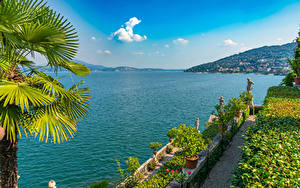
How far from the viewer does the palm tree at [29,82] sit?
3.82 meters

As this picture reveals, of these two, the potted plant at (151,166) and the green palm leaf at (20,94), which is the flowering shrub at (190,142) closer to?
the potted plant at (151,166)

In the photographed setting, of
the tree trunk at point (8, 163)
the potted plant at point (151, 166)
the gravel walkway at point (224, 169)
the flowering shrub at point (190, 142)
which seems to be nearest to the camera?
the tree trunk at point (8, 163)

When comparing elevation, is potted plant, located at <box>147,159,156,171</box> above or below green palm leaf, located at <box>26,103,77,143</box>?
below

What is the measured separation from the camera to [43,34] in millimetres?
4148

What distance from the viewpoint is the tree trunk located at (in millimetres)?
4391

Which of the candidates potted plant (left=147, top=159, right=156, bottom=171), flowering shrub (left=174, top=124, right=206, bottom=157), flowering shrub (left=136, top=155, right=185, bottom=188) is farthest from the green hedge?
potted plant (left=147, top=159, right=156, bottom=171)

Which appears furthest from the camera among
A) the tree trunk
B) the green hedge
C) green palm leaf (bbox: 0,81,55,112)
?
the tree trunk

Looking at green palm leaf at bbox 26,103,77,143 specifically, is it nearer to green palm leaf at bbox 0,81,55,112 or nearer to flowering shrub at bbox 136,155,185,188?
green palm leaf at bbox 0,81,55,112

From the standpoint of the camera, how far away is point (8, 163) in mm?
4484

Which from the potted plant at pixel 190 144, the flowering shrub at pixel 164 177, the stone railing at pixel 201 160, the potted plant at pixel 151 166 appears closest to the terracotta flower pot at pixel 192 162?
the potted plant at pixel 190 144

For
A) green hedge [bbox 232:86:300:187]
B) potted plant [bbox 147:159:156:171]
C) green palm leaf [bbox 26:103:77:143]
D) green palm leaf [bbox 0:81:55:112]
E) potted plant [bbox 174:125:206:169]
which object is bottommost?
potted plant [bbox 147:159:156:171]

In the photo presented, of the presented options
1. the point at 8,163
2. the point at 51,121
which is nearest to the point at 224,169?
the point at 51,121

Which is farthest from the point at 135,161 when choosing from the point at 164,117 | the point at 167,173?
the point at 164,117

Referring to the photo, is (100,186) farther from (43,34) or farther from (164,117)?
(164,117)
